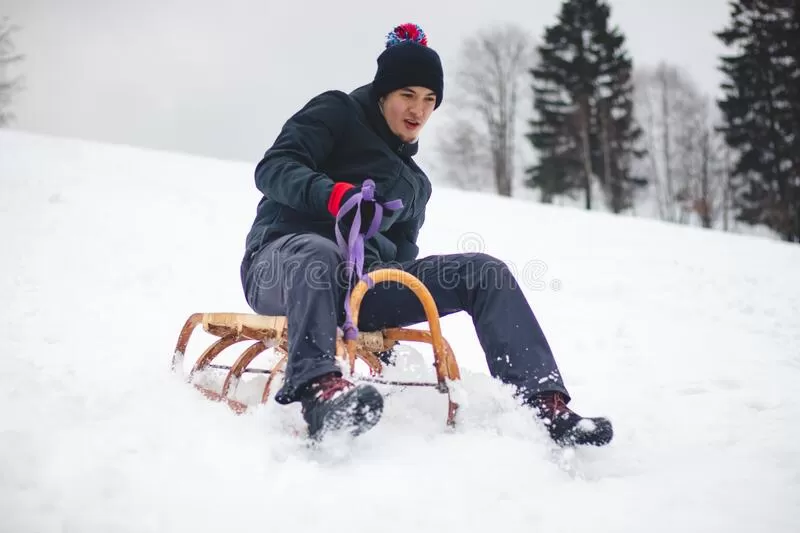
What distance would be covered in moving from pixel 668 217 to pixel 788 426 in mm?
23958

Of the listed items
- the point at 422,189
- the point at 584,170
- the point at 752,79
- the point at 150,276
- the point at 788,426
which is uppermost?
the point at 752,79

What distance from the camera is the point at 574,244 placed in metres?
8.25

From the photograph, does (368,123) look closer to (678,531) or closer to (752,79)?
(678,531)

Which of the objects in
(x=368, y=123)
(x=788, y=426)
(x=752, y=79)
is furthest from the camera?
(x=752, y=79)

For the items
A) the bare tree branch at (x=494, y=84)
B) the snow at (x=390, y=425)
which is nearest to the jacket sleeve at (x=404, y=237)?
the snow at (x=390, y=425)

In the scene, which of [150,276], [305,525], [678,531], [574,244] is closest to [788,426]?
[678,531]

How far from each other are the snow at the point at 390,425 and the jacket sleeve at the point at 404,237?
0.43 m

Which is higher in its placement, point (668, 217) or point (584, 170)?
point (584, 170)

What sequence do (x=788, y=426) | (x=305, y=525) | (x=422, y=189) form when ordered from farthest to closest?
(x=422, y=189)
(x=788, y=426)
(x=305, y=525)

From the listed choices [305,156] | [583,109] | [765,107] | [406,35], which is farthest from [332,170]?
[765,107]

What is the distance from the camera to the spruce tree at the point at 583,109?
2156 centimetres

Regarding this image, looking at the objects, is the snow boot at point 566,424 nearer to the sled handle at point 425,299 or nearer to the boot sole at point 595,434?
the boot sole at point 595,434

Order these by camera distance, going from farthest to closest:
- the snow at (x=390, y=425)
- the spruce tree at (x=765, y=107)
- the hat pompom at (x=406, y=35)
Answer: the spruce tree at (x=765, y=107), the hat pompom at (x=406, y=35), the snow at (x=390, y=425)

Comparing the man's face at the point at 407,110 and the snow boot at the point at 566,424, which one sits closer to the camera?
the snow boot at the point at 566,424
